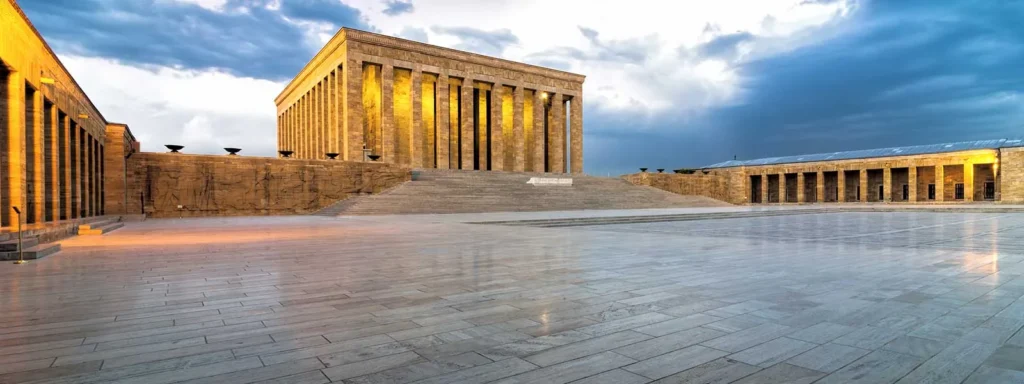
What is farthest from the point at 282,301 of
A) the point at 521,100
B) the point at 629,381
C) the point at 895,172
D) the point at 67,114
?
the point at 895,172

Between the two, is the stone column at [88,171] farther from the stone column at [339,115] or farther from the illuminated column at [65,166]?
the stone column at [339,115]

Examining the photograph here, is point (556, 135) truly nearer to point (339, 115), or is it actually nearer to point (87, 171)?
point (339, 115)

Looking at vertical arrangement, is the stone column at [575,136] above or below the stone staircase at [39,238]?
above

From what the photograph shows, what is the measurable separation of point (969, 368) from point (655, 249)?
5.70m

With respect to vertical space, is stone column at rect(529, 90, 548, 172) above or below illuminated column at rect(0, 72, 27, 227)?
above

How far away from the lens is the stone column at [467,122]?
132ft

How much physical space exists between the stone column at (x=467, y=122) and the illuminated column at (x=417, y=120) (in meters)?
3.63

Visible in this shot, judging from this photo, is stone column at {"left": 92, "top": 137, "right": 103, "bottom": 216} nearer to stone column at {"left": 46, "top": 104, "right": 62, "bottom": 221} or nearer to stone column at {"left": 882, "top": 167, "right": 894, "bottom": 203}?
stone column at {"left": 46, "top": 104, "right": 62, "bottom": 221}

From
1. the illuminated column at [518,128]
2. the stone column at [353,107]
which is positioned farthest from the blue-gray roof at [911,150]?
the stone column at [353,107]

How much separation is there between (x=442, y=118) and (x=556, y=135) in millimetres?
11814

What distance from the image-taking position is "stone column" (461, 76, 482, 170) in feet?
132

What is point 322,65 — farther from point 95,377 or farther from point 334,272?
point 95,377

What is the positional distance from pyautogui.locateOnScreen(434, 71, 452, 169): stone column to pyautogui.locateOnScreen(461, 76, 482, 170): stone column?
141 centimetres

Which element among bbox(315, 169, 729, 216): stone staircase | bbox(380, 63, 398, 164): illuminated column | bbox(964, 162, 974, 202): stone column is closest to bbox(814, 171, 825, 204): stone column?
bbox(964, 162, 974, 202): stone column
